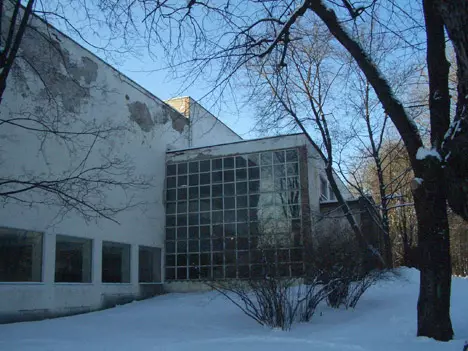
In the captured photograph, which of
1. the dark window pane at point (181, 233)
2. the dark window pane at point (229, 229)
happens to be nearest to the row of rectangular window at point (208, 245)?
the dark window pane at point (181, 233)

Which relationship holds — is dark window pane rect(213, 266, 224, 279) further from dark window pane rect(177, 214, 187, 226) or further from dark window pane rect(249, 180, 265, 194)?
dark window pane rect(249, 180, 265, 194)

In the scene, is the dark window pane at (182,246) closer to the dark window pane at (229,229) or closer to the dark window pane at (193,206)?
the dark window pane at (193,206)

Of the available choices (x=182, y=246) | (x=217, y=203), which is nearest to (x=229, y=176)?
(x=217, y=203)

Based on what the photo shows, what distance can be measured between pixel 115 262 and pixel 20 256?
4238 millimetres

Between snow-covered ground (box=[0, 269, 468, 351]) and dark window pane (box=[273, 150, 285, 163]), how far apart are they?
6.30m

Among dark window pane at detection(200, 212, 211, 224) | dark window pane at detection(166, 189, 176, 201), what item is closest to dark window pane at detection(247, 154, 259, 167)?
dark window pane at detection(200, 212, 211, 224)

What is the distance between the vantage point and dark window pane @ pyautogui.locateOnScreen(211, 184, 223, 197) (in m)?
18.8

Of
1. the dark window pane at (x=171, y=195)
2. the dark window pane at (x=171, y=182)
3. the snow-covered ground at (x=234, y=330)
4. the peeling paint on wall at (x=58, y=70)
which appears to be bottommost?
the snow-covered ground at (x=234, y=330)

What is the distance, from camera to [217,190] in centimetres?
1891

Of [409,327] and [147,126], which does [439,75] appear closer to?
[409,327]

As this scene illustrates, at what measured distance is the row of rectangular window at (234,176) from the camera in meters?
17.8

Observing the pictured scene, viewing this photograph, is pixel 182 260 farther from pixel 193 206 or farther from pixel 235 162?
pixel 235 162

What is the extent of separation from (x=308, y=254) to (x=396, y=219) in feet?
74.3

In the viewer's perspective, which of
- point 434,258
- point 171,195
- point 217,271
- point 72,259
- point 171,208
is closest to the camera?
point 434,258
